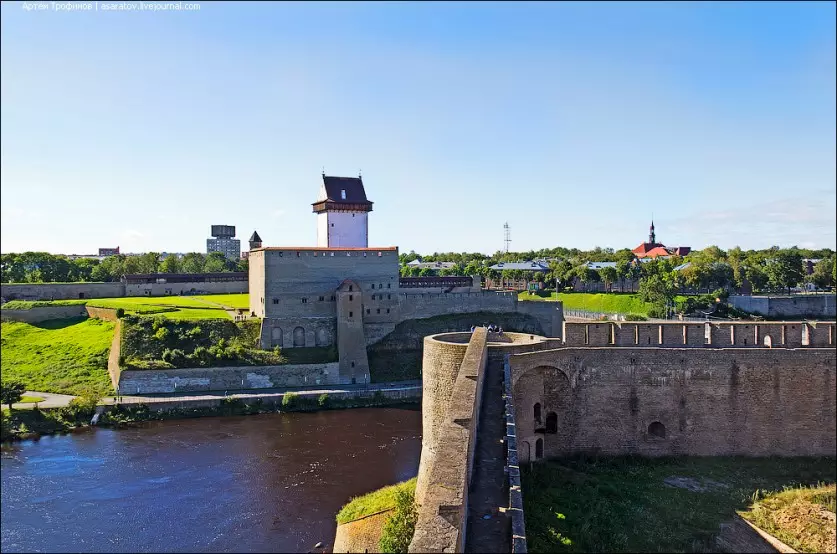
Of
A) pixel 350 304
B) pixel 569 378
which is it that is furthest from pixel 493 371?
pixel 350 304

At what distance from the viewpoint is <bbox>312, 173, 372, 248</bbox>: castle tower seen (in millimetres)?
38531

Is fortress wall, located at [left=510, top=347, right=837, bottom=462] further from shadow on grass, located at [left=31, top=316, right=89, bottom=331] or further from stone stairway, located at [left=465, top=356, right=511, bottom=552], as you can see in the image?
shadow on grass, located at [left=31, top=316, right=89, bottom=331]

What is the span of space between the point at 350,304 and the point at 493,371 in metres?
20.5

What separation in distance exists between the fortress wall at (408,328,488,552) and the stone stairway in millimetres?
204

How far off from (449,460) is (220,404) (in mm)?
20479

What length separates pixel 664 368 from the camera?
14.4 m

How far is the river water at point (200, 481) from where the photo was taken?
11859 millimetres

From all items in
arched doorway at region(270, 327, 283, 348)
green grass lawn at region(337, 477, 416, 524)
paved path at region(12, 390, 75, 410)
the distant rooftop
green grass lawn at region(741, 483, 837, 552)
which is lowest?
green grass lawn at region(337, 477, 416, 524)

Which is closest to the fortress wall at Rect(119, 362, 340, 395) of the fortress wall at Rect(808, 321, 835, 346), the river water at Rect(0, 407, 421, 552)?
the river water at Rect(0, 407, 421, 552)

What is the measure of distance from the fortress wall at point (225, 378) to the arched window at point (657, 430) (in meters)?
18.6

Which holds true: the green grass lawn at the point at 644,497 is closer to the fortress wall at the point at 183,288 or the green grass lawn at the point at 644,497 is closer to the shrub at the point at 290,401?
the shrub at the point at 290,401

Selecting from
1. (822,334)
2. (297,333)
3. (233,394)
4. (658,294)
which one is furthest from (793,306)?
(233,394)

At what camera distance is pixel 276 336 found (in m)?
31.5

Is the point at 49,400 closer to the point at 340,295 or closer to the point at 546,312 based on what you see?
the point at 340,295
